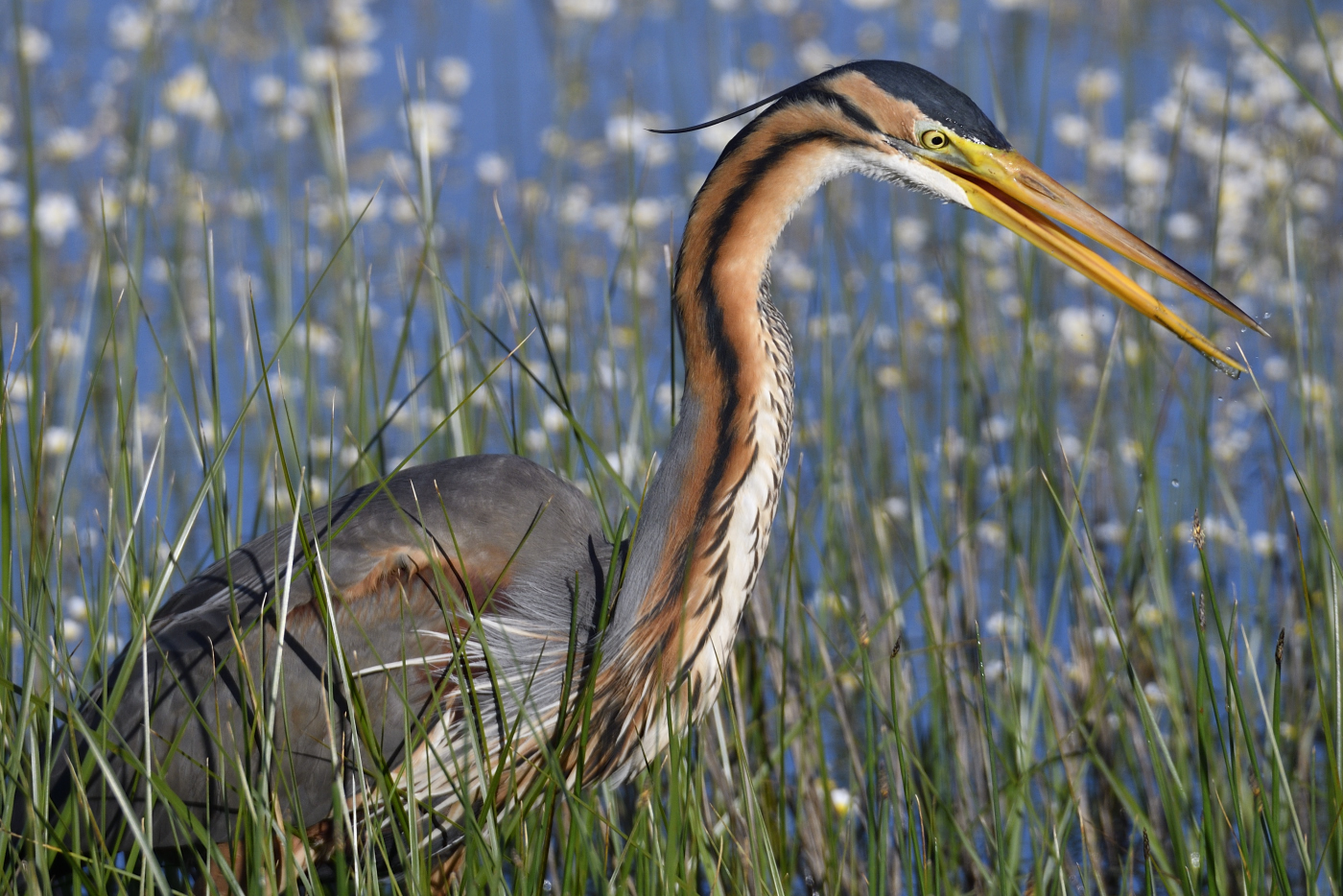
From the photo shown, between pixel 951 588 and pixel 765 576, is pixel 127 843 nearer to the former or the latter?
pixel 765 576

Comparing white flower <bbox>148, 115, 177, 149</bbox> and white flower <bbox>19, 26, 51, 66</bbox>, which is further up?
white flower <bbox>19, 26, 51, 66</bbox>

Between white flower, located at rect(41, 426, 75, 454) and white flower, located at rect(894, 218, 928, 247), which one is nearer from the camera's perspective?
white flower, located at rect(41, 426, 75, 454)

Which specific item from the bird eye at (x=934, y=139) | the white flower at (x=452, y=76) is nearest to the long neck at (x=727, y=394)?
the bird eye at (x=934, y=139)

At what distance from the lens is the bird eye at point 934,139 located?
2.36 m

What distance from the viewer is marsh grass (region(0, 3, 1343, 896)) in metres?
2.05

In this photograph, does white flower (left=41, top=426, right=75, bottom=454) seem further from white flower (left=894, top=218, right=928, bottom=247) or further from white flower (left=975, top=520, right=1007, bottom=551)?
white flower (left=894, top=218, right=928, bottom=247)

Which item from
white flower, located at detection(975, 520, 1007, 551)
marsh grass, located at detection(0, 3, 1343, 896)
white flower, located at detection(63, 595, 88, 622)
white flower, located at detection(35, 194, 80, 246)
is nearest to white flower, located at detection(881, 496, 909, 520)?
marsh grass, located at detection(0, 3, 1343, 896)

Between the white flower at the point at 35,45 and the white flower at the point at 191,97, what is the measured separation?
672 millimetres

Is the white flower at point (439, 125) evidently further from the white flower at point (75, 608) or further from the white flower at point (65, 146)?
the white flower at point (75, 608)

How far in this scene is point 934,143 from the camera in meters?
2.37

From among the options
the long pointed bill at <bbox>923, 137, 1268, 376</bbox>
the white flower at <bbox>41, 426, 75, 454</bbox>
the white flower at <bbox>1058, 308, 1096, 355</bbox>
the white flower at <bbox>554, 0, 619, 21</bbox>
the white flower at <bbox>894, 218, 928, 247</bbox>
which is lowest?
the white flower at <bbox>41, 426, 75, 454</bbox>

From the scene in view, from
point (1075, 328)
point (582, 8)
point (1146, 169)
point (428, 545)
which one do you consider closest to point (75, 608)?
point (428, 545)

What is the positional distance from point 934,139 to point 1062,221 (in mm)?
237

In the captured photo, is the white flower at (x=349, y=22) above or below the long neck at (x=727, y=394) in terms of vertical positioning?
above
